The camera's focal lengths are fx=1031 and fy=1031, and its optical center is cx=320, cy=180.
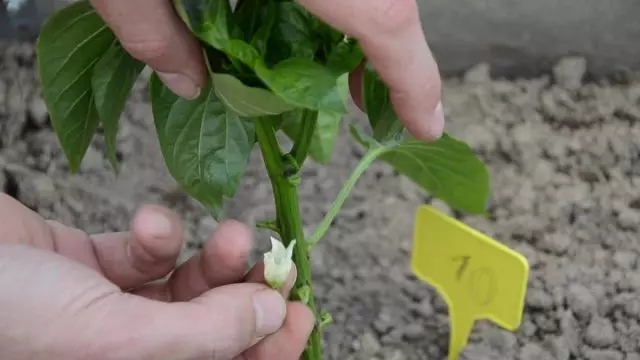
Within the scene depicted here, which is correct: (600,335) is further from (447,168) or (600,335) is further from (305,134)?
(305,134)

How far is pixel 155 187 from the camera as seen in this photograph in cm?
102

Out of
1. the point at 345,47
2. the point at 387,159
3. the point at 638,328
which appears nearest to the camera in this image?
the point at 345,47

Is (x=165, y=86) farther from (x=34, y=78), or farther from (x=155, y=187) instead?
(x=34, y=78)

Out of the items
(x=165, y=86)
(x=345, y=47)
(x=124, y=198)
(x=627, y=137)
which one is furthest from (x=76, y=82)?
(x=627, y=137)

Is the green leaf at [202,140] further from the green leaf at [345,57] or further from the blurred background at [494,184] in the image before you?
the blurred background at [494,184]

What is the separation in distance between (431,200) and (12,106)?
454 mm

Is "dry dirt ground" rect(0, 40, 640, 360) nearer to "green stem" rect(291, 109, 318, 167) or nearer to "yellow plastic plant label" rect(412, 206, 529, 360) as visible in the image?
"yellow plastic plant label" rect(412, 206, 529, 360)

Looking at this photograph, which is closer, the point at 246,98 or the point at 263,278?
the point at 246,98

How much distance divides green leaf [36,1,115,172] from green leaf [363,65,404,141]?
0.15 meters

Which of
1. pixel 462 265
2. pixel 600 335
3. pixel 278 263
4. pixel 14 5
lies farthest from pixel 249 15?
pixel 14 5

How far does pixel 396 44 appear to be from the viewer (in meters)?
0.45

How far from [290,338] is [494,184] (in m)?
0.49

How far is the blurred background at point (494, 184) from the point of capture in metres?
0.87

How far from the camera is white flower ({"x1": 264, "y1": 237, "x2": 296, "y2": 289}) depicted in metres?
0.54
